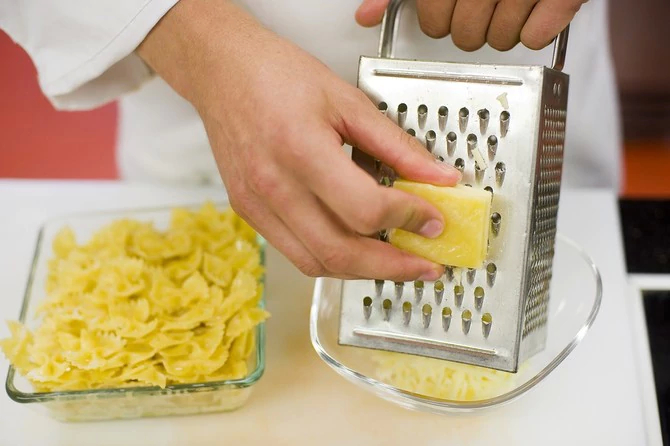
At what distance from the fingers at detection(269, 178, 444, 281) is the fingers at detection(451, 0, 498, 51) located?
339 millimetres

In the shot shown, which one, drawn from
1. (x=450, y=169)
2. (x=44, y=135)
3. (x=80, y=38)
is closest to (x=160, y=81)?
(x=80, y=38)

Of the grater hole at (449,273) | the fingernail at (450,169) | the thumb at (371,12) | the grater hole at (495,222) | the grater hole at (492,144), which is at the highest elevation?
the thumb at (371,12)

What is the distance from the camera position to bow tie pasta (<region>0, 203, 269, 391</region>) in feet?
3.21

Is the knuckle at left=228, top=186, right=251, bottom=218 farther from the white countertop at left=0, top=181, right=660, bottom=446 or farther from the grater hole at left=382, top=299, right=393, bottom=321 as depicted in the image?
the white countertop at left=0, top=181, right=660, bottom=446

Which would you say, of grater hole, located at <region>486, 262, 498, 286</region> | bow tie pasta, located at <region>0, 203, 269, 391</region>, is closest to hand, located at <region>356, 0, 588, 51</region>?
grater hole, located at <region>486, 262, 498, 286</region>

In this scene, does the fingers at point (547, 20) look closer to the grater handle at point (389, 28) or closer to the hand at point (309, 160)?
the grater handle at point (389, 28)

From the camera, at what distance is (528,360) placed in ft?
3.26

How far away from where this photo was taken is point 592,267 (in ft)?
3.53

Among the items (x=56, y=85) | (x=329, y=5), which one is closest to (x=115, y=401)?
(x=56, y=85)

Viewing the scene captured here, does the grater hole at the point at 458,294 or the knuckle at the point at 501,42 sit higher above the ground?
the knuckle at the point at 501,42

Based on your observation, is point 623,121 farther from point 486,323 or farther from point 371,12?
point 486,323

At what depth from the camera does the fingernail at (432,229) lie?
2.66 feet

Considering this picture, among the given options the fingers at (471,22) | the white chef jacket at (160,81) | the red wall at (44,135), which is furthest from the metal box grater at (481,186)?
the red wall at (44,135)

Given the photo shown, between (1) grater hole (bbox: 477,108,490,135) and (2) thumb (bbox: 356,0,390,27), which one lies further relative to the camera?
(2) thumb (bbox: 356,0,390,27)
